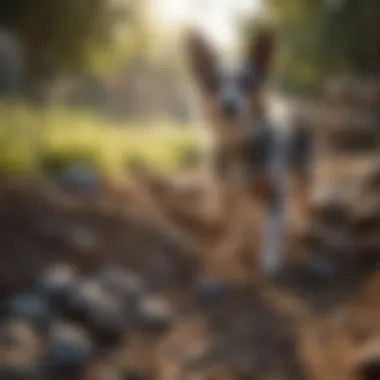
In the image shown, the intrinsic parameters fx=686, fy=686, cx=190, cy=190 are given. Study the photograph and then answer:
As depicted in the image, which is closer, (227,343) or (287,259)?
(227,343)

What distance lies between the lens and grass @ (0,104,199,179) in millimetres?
979

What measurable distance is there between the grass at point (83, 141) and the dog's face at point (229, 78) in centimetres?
6

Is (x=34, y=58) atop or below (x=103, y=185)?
atop

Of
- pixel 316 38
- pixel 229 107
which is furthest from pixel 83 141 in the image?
pixel 316 38

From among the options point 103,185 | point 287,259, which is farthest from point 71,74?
point 287,259

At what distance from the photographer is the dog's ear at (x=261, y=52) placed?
984 millimetres

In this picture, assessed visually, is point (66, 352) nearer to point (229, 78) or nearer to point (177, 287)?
point (177, 287)

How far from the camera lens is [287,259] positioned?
3.32 feet

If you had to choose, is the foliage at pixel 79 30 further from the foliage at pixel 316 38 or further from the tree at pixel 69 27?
the foliage at pixel 316 38

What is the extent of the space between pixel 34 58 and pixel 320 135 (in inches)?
17.4

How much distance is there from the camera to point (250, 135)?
105 centimetres

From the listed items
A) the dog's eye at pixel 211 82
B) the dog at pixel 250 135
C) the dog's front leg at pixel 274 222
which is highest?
the dog's eye at pixel 211 82

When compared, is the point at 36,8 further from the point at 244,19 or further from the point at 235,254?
the point at 235,254

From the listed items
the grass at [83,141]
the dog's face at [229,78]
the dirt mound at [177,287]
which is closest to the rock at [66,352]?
the dirt mound at [177,287]
